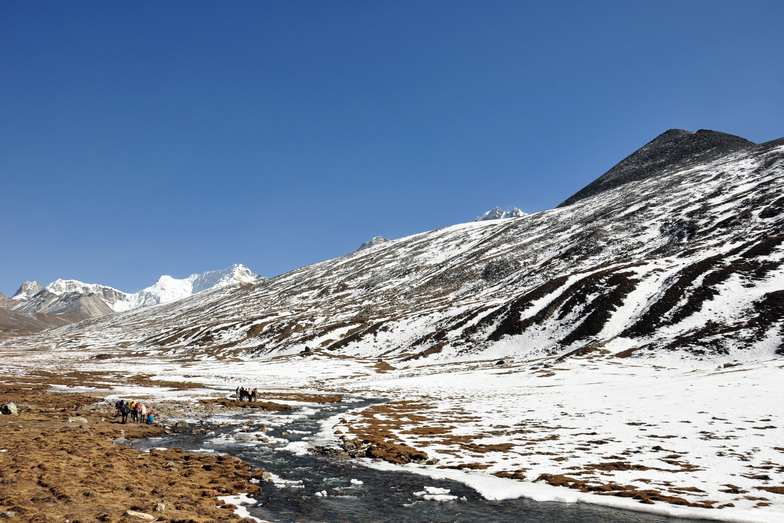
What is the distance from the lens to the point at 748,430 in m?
21.9

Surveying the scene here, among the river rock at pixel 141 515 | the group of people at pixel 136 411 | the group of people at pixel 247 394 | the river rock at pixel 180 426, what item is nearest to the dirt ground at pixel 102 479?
the river rock at pixel 141 515

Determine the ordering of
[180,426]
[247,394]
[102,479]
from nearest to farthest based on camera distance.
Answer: [102,479] < [180,426] < [247,394]

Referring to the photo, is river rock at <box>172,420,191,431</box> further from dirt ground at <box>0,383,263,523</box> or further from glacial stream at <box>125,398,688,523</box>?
glacial stream at <box>125,398,688,523</box>

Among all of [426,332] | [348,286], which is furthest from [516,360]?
[348,286]

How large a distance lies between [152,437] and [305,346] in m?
88.2

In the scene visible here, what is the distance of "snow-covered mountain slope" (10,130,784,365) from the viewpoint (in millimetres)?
66250

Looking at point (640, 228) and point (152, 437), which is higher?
point (640, 228)

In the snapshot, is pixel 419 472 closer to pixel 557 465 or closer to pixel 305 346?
pixel 557 465

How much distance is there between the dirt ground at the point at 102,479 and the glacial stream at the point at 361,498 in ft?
5.03

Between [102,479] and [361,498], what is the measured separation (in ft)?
32.7

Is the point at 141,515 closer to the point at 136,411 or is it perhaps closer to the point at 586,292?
the point at 136,411

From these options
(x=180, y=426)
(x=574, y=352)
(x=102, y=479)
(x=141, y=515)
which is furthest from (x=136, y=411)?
(x=574, y=352)

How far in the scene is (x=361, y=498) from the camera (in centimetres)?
1577

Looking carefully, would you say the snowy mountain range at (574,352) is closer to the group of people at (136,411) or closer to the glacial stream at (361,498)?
the glacial stream at (361,498)
